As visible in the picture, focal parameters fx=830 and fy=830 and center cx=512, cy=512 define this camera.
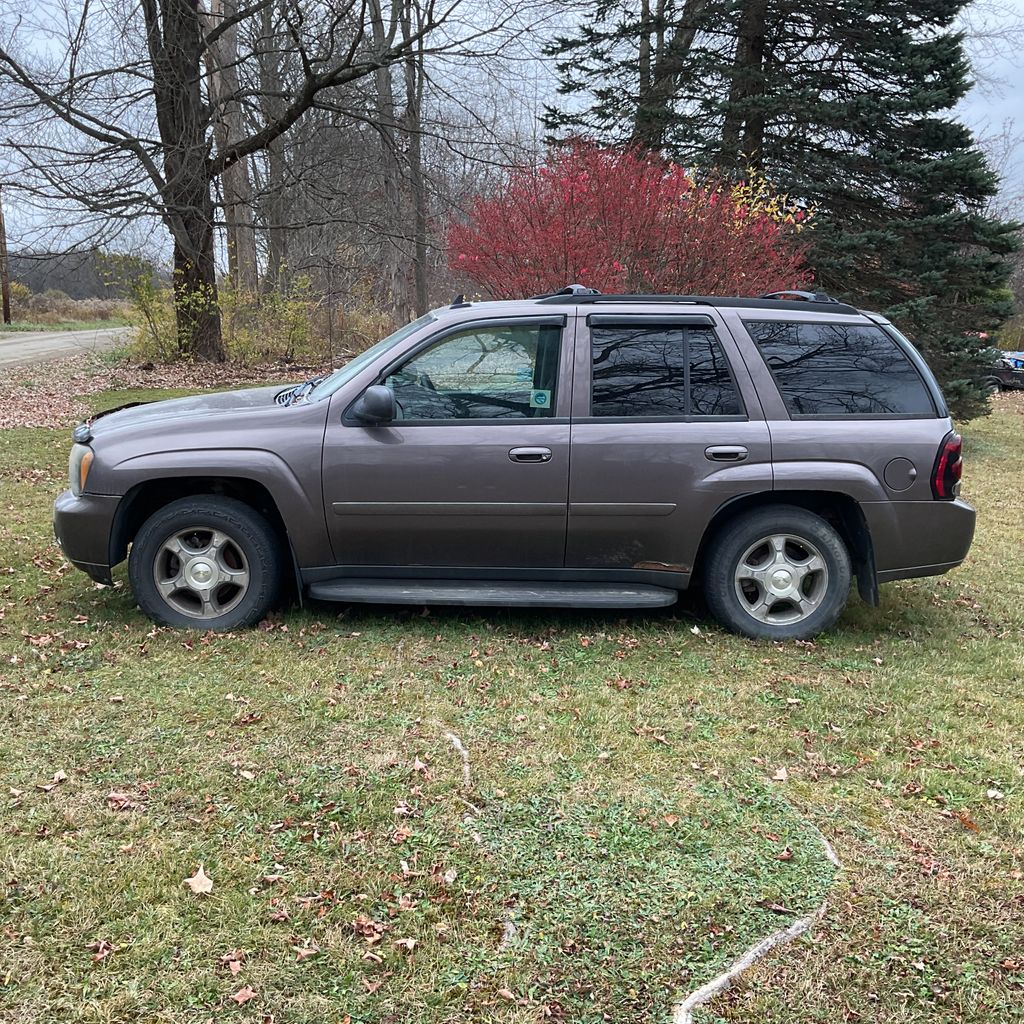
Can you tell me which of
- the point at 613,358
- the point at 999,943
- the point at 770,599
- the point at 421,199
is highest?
the point at 421,199

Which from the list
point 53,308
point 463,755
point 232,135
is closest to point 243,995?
point 463,755

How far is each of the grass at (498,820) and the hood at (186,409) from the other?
1095mm

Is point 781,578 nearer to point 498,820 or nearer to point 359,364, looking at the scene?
point 498,820

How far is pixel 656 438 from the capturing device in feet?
14.4

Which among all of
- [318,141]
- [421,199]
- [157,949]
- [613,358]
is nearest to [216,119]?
[318,141]

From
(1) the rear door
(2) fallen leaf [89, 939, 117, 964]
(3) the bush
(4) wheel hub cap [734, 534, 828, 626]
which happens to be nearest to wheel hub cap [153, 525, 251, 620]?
(1) the rear door

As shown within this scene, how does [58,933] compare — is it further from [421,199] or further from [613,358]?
[421,199]

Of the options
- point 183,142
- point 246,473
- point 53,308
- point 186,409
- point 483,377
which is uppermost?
point 183,142

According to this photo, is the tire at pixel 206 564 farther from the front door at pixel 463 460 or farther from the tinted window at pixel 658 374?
the tinted window at pixel 658 374

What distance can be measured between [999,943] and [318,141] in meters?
18.4

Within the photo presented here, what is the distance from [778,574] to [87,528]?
3736mm

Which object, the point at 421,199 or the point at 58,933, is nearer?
the point at 58,933

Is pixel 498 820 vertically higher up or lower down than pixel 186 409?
lower down

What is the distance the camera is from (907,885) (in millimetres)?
2604
